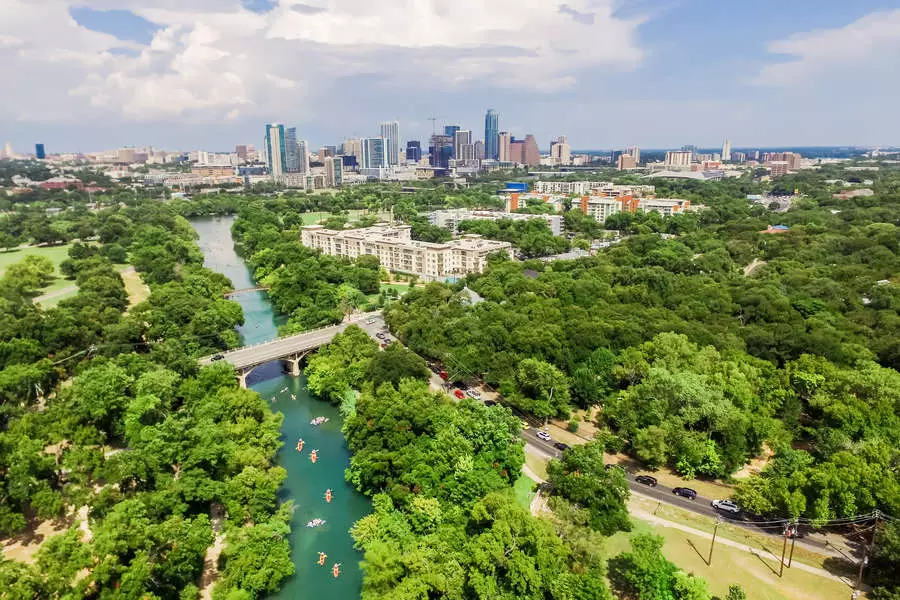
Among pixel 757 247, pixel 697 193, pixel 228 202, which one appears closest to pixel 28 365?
pixel 757 247

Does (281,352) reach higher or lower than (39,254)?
lower

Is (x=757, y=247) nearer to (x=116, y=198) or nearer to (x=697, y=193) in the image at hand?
(x=697, y=193)

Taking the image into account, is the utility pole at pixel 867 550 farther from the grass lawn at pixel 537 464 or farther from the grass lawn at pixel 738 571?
the grass lawn at pixel 537 464

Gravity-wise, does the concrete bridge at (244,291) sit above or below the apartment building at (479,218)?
below

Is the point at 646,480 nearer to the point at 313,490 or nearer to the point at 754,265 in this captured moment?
the point at 313,490

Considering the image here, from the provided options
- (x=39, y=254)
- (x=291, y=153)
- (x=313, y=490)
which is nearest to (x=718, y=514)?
(x=313, y=490)

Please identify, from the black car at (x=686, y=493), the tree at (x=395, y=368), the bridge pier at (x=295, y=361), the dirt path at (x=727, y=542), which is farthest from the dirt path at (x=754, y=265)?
the bridge pier at (x=295, y=361)
